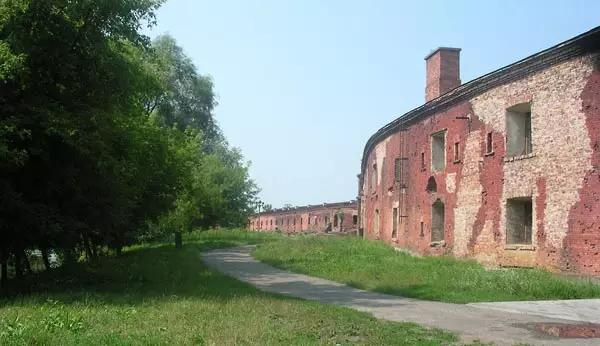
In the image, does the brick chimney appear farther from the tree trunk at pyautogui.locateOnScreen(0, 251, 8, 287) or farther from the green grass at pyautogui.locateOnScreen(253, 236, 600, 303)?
the tree trunk at pyautogui.locateOnScreen(0, 251, 8, 287)

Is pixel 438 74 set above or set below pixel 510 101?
above

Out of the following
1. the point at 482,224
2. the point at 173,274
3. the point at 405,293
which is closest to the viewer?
the point at 405,293

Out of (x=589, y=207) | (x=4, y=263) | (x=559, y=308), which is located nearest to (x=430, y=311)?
(x=559, y=308)

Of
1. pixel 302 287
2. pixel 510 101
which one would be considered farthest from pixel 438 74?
pixel 302 287

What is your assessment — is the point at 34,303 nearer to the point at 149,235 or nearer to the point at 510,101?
the point at 510,101

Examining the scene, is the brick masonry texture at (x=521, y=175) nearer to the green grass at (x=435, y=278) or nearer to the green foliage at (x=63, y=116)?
the green grass at (x=435, y=278)

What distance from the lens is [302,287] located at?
16.4 m

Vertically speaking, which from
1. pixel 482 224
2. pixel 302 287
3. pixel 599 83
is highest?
pixel 599 83

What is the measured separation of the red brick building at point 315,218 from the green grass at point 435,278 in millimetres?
36763

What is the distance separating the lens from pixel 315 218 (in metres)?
72.0

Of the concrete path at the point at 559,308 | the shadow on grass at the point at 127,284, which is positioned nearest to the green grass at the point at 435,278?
the concrete path at the point at 559,308

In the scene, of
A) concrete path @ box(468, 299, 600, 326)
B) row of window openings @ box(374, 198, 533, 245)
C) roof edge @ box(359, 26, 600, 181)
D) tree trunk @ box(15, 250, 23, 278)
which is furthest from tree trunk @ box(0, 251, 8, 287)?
roof edge @ box(359, 26, 600, 181)

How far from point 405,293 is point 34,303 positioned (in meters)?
8.35

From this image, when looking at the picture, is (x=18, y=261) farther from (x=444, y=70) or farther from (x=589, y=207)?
(x=444, y=70)
